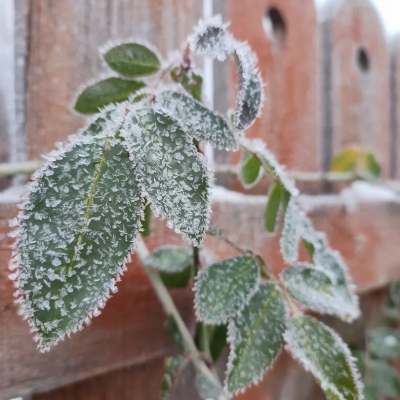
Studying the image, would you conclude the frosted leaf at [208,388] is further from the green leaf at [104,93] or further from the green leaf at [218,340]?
the green leaf at [104,93]

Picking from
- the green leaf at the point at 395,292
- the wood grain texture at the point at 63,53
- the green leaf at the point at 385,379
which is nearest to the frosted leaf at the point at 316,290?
the wood grain texture at the point at 63,53

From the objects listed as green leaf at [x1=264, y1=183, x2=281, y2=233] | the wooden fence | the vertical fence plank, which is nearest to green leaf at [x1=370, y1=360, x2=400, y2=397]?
the wooden fence

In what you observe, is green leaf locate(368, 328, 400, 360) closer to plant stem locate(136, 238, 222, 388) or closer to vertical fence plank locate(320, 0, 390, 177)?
vertical fence plank locate(320, 0, 390, 177)

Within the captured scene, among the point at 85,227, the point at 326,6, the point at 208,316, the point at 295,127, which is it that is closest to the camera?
the point at 85,227

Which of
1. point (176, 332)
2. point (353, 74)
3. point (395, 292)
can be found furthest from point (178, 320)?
point (353, 74)

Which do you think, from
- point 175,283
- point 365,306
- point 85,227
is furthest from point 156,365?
point 365,306

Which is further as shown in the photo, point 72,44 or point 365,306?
point 365,306

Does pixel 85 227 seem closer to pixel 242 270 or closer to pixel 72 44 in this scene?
pixel 242 270

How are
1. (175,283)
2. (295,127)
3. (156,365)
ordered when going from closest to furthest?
(175,283) → (156,365) → (295,127)
